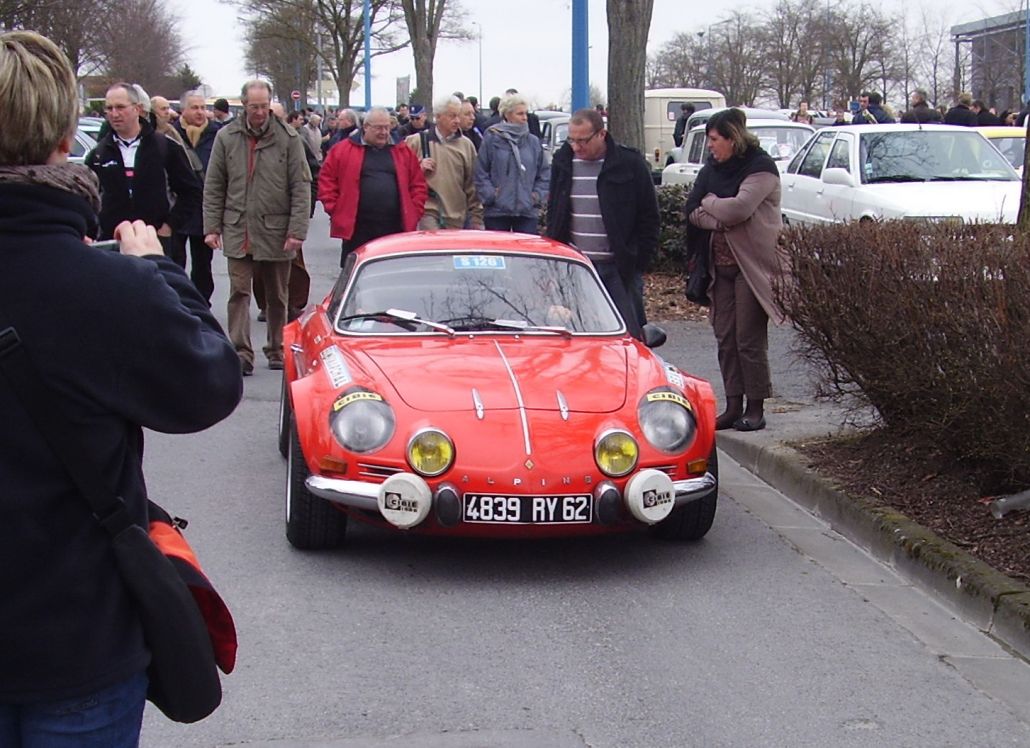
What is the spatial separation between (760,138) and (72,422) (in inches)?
804

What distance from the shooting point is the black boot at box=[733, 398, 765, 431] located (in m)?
8.82

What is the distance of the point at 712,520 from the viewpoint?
21.5 ft

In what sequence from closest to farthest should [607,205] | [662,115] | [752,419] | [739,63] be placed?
[752,419]
[607,205]
[662,115]
[739,63]

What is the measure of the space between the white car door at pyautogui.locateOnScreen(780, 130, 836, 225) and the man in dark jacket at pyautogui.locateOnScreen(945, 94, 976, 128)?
7303 mm

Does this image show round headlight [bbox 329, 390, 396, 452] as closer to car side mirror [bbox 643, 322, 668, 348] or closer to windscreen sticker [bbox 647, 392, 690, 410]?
windscreen sticker [bbox 647, 392, 690, 410]

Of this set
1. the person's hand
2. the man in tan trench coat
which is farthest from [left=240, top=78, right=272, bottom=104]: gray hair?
the person's hand

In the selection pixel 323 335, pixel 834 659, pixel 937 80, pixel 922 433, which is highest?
pixel 937 80

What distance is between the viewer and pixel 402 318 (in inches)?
279

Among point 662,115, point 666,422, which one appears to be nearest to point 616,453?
point 666,422

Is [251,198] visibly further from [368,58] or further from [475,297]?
[368,58]

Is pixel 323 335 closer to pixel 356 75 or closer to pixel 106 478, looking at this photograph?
pixel 106 478

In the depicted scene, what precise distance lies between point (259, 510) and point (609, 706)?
9.74 ft

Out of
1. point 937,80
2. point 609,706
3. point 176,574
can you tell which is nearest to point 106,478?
point 176,574

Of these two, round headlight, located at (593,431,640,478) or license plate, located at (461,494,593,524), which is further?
round headlight, located at (593,431,640,478)
